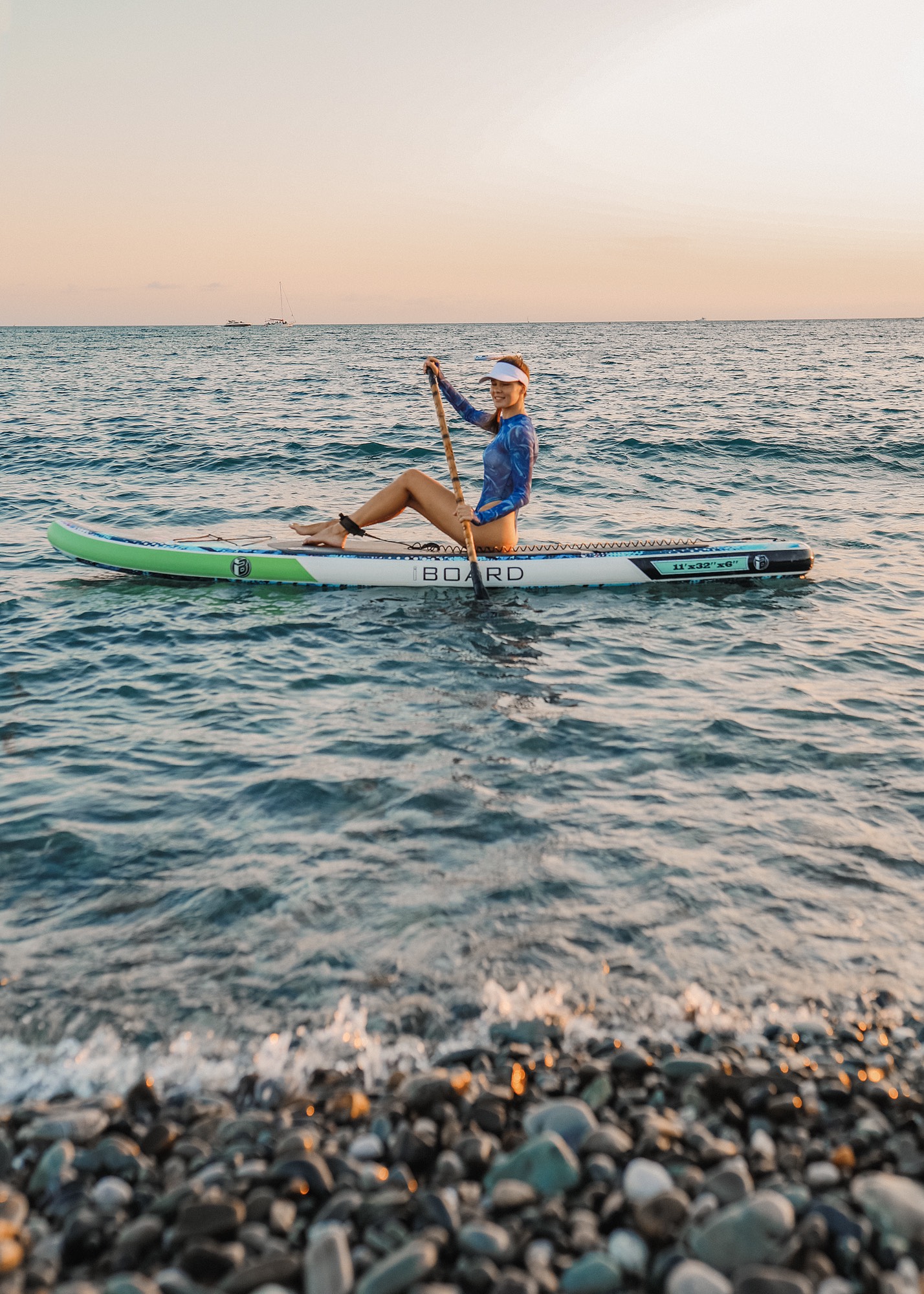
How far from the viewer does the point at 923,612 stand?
9.41m

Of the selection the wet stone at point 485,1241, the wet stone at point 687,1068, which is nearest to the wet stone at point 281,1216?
the wet stone at point 485,1241

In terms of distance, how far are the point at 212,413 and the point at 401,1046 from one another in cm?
2794

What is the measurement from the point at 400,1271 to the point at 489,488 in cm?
784

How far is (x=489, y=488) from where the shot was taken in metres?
9.60

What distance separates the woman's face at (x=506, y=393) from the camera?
350 inches

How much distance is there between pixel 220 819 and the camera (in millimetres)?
5418

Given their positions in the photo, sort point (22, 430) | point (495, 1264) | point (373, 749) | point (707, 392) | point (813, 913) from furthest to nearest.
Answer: point (707, 392), point (22, 430), point (373, 749), point (813, 913), point (495, 1264)

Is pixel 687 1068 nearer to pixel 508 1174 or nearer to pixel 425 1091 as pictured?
pixel 508 1174

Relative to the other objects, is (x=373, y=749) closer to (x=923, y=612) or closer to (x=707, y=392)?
(x=923, y=612)

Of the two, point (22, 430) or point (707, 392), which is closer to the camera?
point (22, 430)

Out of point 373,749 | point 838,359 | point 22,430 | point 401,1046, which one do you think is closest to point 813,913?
point 401,1046

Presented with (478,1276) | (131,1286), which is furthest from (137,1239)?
(478,1276)

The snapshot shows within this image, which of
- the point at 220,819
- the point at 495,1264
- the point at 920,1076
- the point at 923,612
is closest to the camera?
the point at 495,1264

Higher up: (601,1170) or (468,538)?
(468,538)
